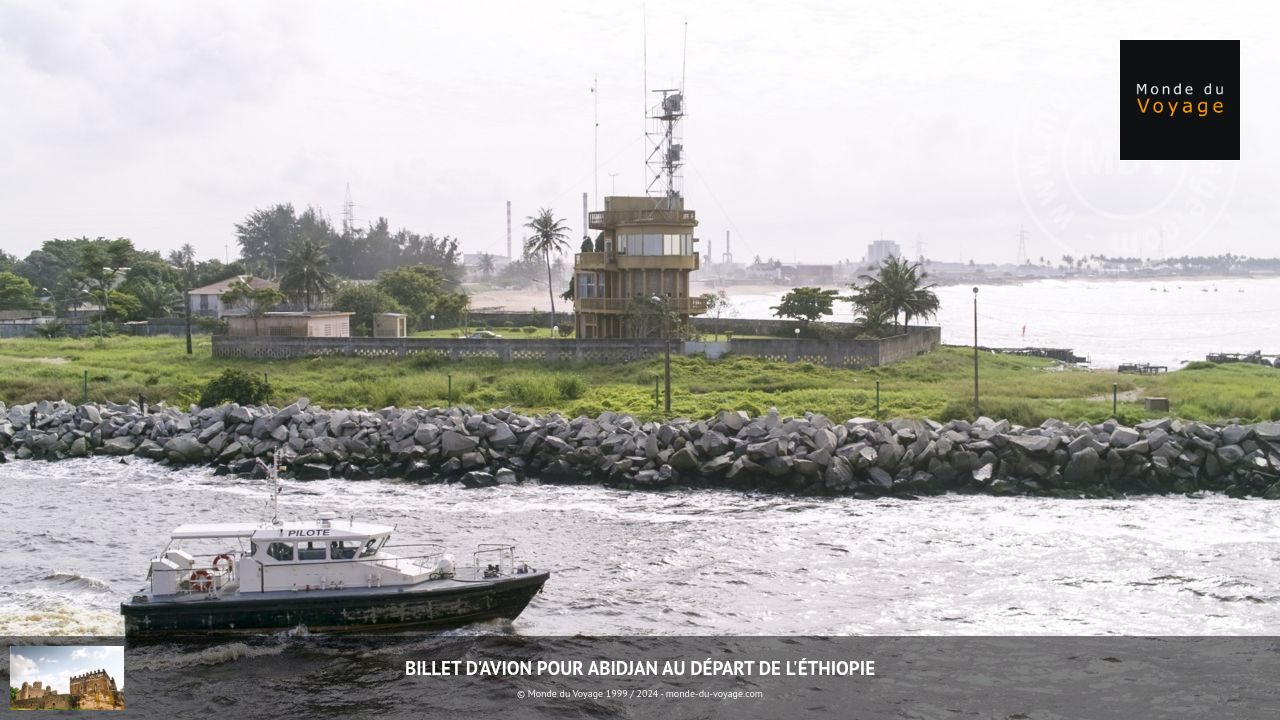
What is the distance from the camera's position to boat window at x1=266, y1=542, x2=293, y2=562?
29.0 metres

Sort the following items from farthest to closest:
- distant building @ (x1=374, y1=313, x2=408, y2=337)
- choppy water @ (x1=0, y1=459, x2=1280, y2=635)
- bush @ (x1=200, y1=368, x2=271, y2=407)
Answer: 1. distant building @ (x1=374, y1=313, x2=408, y2=337)
2. bush @ (x1=200, y1=368, x2=271, y2=407)
3. choppy water @ (x1=0, y1=459, x2=1280, y2=635)

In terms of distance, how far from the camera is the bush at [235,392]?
59.8 m

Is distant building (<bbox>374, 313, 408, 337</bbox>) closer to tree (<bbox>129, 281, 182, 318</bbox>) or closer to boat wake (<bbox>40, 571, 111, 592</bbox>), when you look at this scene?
tree (<bbox>129, 281, 182, 318</bbox>)

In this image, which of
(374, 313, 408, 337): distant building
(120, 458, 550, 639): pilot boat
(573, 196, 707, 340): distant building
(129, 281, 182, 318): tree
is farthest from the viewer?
(129, 281, 182, 318): tree

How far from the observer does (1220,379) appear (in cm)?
6894

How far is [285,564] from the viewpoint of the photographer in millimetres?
28953

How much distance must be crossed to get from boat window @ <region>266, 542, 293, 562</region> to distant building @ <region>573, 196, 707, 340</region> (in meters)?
48.3

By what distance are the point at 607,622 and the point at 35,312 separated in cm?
11731

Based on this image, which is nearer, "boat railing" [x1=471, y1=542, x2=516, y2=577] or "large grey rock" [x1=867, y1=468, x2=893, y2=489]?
"boat railing" [x1=471, y1=542, x2=516, y2=577]

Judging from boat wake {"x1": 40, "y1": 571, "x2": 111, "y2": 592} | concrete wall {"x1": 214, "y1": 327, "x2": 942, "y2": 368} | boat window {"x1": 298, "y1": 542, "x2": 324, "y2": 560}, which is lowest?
boat wake {"x1": 40, "y1": 571, "x2": 111, "y2": 592}

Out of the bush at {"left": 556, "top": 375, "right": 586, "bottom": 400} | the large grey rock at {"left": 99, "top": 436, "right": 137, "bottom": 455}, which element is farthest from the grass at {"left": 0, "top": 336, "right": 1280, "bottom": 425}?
the large grey rock at {"left": 99, "top": 436, "right": 137, "bottom": 455}

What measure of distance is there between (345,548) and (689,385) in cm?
3499

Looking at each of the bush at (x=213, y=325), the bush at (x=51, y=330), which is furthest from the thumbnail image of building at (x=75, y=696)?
the bush at (x=51, y=330)

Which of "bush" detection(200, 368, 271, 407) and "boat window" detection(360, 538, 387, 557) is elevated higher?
"bush" detection(200, 368, 271, 407)
